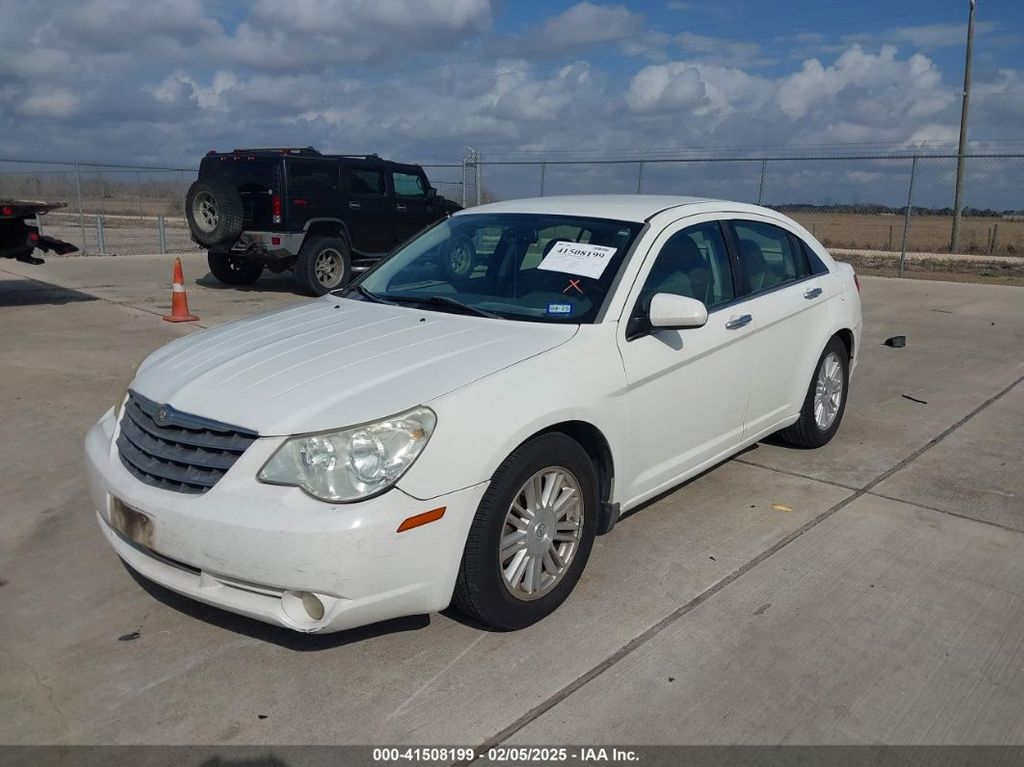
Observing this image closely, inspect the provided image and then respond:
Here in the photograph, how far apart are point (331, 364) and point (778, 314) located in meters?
2.59

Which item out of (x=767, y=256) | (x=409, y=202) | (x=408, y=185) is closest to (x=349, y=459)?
(x=767, y=256)

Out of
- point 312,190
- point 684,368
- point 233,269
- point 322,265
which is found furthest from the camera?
point 233,269

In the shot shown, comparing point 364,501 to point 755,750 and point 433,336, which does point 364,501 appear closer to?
point 433,336

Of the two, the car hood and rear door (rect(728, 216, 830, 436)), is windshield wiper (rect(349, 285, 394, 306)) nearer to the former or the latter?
the car hood

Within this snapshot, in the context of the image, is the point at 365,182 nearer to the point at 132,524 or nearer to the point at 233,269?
the point at 233,269

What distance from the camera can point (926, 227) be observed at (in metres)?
43.5

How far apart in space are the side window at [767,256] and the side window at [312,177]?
833 cm

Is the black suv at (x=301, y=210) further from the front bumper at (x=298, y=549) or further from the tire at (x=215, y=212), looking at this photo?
the front bumper at (x=298, y=549)

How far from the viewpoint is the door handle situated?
4281 millimetres

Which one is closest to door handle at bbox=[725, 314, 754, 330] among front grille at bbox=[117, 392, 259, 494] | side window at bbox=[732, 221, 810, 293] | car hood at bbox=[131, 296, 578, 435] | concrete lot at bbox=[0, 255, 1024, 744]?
side window at bbox=[732, 221, 810, 293]

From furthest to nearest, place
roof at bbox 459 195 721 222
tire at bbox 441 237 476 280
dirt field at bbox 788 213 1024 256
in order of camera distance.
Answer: dirt field at bbox 788 213 1024 256 < tire at bbox 441 237 476 280 < roof at bbox 459 195 721 222

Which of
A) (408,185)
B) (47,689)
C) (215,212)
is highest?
(408,185)

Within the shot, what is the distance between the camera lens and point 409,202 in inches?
529

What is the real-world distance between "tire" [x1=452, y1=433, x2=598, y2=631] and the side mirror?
66 cm
